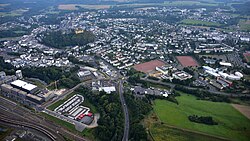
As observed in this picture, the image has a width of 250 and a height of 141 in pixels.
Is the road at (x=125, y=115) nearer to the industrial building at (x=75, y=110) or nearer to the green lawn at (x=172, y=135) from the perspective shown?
the green lawn at (x=172, y=135)

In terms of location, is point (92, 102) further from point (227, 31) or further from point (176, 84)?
point (227, 31)

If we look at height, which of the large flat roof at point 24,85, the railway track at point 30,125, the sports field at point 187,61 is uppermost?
the sports field at point 187,61

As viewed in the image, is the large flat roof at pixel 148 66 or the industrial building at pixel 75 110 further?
the large flat roof at pixel 148 66

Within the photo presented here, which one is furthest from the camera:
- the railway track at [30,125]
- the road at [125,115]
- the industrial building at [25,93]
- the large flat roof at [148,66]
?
the large flat roof at [148,66]

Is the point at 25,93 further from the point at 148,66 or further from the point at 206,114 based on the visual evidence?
the point at 206,114

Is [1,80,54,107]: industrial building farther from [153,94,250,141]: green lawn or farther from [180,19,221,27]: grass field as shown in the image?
[180,19,221,27]: grass field

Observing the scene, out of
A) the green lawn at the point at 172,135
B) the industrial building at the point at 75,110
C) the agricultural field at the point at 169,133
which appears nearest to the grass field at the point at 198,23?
the industrial building at the point at 75,110
